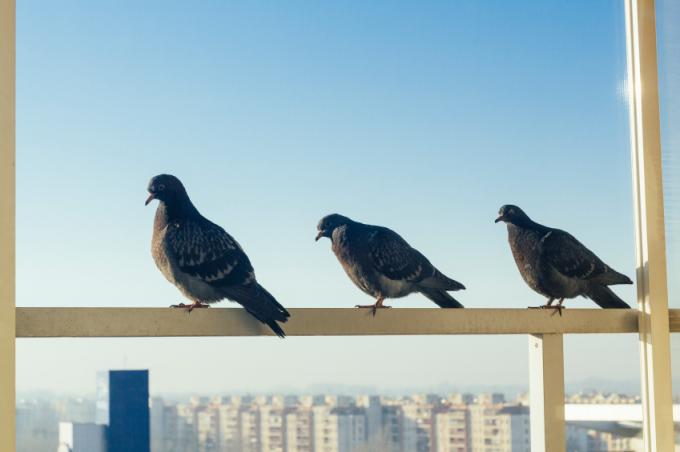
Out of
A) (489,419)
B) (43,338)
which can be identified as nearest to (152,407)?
(43,338)

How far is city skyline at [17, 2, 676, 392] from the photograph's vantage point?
6.60 ft

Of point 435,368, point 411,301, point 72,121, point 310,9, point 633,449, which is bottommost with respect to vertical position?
point 633,449

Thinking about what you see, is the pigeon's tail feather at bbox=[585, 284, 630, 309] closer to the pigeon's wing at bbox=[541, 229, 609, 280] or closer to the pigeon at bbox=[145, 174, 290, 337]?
the pigeon's wing at bbox=[541, 229, 609, 280]

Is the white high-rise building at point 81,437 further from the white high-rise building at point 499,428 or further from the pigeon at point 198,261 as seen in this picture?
the white high-rise building at point 499,428

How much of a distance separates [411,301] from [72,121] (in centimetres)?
79

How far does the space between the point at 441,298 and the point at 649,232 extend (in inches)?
19.1

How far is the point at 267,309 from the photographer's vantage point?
1930mm

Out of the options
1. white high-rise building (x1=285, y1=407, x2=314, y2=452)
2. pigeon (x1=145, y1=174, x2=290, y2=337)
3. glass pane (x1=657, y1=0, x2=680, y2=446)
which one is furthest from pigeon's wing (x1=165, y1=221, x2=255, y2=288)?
glass pane (x1=657, y1=0, x2=680, y2=446)

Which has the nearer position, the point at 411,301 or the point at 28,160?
the point at 28,160

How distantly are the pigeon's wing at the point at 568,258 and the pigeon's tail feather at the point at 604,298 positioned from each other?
0.03 m

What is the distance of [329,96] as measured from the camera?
224 centimetres

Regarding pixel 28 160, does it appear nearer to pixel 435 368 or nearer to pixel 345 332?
pixel 345 332

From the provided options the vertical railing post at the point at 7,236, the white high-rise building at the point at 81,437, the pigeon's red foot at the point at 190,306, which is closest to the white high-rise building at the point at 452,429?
the pigeon's red foot at the point at 190,306

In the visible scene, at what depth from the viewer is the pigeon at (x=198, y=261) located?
194 centimetres
